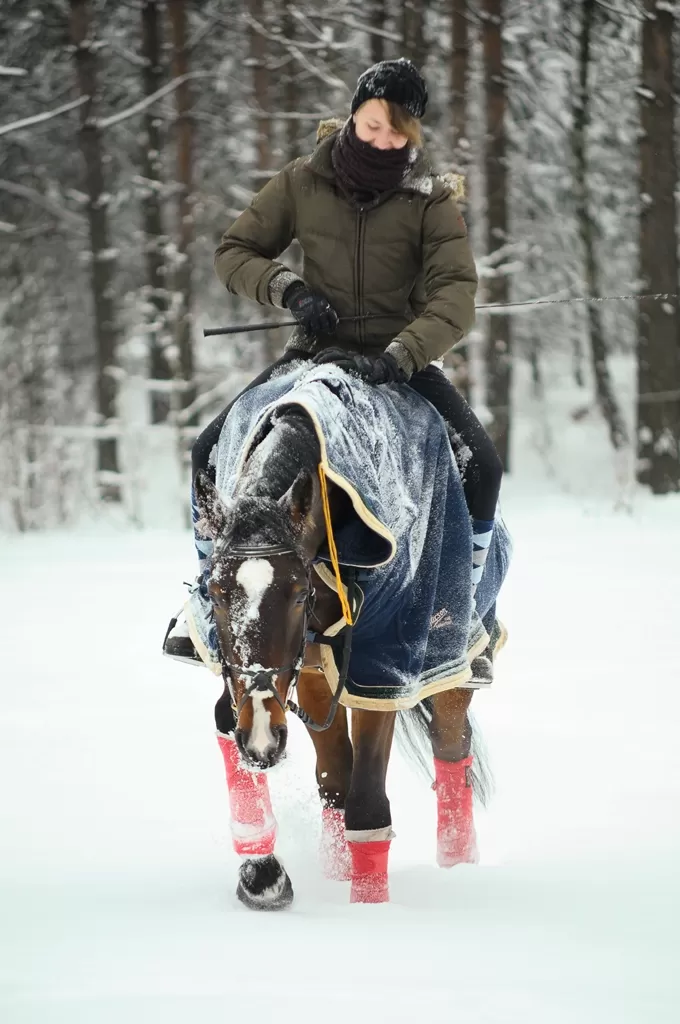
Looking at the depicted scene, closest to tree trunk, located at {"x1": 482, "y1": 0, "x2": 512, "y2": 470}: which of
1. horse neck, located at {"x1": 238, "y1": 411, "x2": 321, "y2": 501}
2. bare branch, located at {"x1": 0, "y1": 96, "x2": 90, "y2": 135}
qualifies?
bare branch, located at {"x1": 0, "y1": 96, "x2": 90, "y2": 135}

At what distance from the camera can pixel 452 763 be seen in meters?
4.52

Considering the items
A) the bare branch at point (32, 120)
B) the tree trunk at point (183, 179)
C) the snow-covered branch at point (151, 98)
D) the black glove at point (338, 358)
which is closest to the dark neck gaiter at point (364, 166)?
the black glove at point (338, 358)

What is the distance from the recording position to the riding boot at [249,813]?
3.61 m

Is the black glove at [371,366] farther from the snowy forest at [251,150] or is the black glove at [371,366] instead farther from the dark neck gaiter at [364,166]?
the snowy forest at [251,150]

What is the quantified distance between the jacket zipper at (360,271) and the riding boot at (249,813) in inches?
57.2

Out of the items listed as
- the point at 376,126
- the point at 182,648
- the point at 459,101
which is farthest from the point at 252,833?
the point at 459,101

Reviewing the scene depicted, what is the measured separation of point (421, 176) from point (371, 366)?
77 centimetres

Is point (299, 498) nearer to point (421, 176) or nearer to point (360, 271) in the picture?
point (360, 271)

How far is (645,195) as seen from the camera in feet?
42.5

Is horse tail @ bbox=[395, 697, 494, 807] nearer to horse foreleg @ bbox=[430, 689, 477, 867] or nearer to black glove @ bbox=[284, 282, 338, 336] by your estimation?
horse foreleg @ bbox=[430, 689, 477, 867]

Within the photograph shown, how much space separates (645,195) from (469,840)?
10362mm

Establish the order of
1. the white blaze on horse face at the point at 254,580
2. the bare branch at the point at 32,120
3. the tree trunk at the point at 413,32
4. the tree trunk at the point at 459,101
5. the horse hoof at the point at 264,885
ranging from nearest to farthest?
the white blaze on horse face at the point at 254,580
the horse hoof at the point at 264,885
the bare branch at the point at 32,120
the tree trunk at the point at 459,101
the tree trunk at the point at 413,32

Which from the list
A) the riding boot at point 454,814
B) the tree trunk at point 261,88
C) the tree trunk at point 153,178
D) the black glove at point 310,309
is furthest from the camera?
the tree trunk at point 153,178

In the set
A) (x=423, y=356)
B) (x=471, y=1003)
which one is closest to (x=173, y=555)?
(x=423, y=356)
